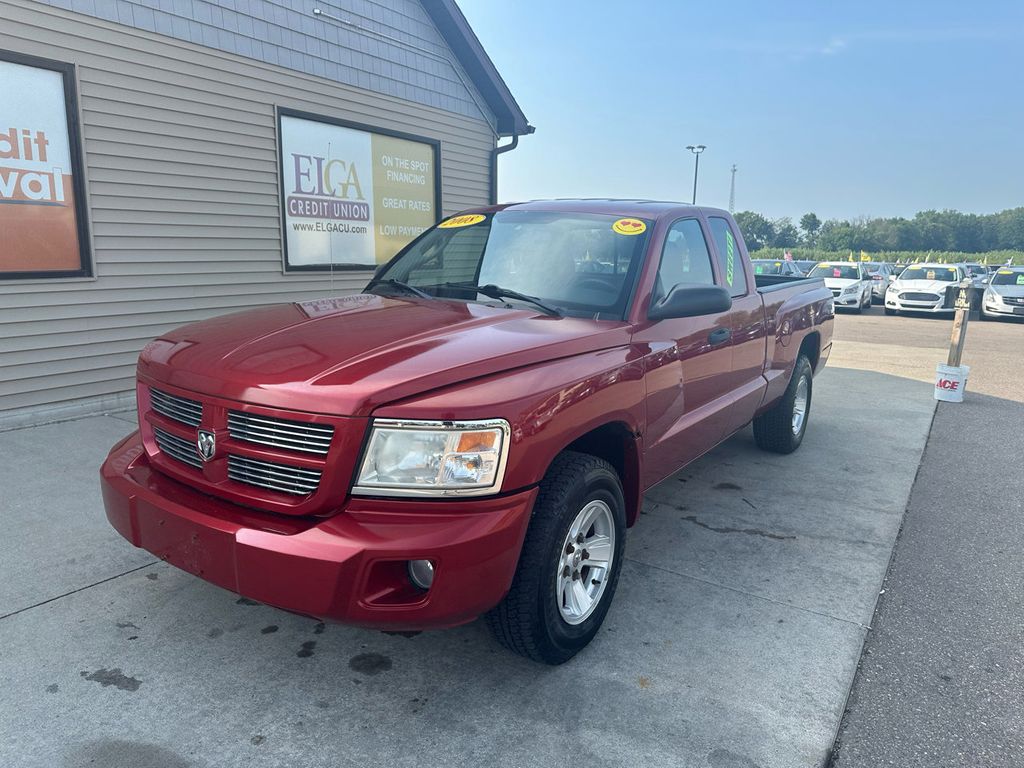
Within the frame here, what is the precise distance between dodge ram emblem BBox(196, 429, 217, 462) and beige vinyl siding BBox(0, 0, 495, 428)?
4.27 metres

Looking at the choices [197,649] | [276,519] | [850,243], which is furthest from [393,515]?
[850,243]

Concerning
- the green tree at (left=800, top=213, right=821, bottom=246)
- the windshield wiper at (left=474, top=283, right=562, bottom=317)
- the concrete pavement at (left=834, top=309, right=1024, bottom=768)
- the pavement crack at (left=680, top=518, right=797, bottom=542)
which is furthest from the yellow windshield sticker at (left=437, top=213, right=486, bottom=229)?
the green tree at (left=800, top=213, right=821, bottom=246)

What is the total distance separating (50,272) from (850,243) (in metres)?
94.5

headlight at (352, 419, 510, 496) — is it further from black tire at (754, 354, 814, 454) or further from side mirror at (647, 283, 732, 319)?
black tire at (754, 354, 814, 454)

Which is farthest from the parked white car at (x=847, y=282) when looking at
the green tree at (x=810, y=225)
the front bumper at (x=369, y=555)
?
the green tree at (x=810, y=225)

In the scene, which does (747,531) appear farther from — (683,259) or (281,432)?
(281,432)

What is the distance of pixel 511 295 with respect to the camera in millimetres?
3441

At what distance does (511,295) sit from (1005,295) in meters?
20.5

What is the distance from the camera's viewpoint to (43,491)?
175 inches

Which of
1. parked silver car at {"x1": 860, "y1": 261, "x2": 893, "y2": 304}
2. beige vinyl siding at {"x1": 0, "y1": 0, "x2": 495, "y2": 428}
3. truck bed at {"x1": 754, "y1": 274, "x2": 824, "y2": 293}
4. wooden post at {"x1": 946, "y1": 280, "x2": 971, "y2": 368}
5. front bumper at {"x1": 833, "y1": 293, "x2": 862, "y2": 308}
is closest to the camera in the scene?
truck bed at {"x1": 754, "y1": 274, "x2": 824, "y2": 293}

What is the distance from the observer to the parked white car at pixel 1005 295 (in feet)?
61.9

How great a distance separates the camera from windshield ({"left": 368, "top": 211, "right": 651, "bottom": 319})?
3385mm

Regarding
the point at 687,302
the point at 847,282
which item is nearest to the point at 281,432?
the point at 687,302

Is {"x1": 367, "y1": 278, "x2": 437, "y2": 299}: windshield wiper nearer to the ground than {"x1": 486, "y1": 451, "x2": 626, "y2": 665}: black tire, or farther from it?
farther from it
